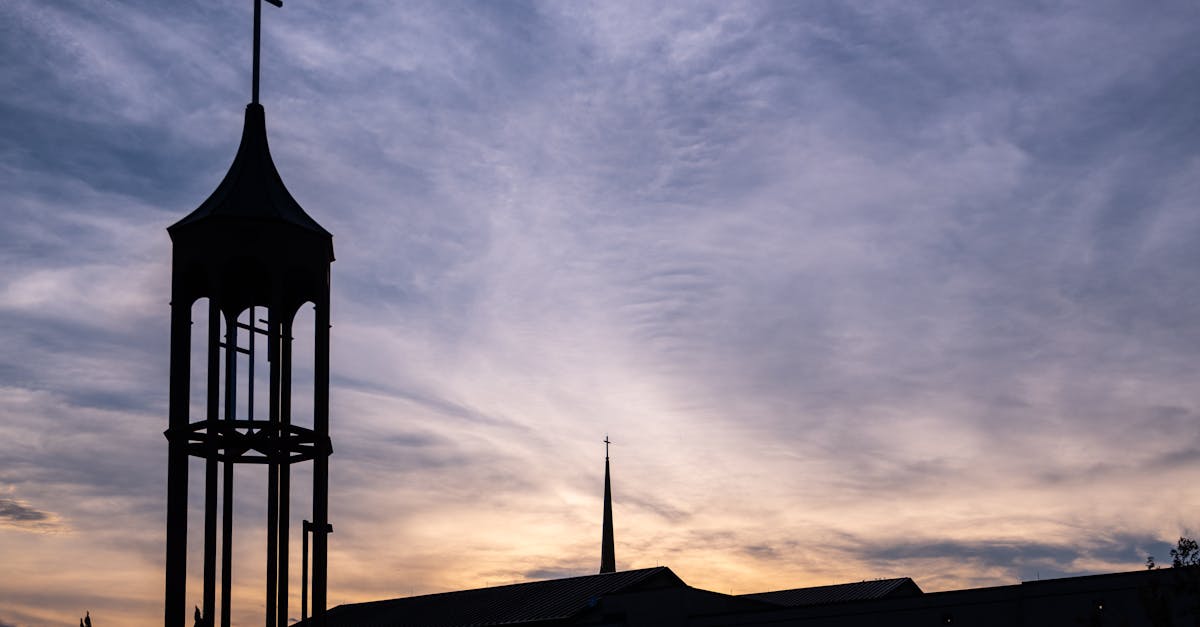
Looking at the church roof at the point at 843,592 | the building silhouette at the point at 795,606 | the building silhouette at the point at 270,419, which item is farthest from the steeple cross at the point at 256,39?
the church roof at the point at 843,592

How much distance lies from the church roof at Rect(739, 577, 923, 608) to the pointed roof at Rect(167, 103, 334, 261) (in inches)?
1358

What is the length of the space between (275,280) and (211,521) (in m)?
7.92

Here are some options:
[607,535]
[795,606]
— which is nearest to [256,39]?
[795,606]

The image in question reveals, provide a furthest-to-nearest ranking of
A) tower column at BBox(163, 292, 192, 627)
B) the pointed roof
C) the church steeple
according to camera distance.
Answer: the church steeple < the pointed roof < tower column at BBox(163, 292, 192, 627)

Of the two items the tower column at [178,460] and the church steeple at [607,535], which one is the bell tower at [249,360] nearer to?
the tower column at [178,460]

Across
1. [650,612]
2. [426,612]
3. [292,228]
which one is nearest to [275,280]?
[292,228]

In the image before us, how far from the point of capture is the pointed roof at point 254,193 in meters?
45.7

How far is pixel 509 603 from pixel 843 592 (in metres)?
19.2

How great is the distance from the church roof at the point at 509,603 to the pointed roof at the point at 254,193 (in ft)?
82.5

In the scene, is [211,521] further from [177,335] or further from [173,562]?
[177,335]

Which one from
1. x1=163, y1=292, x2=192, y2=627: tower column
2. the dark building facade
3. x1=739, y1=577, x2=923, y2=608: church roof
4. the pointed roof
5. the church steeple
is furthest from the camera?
the church steeple

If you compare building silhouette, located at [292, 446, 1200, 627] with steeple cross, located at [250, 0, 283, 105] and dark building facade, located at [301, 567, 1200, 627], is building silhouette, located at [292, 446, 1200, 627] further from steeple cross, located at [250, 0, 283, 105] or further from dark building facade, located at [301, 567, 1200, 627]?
steeple cross, located at [250, 0, 283, 105]

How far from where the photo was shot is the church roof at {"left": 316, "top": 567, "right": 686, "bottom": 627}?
66.1 m

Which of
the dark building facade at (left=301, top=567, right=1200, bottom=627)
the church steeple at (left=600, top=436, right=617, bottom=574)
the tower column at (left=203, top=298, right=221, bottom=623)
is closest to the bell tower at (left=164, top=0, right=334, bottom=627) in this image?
the tower column at (left=203, top=298, right=221, bottom=623)
